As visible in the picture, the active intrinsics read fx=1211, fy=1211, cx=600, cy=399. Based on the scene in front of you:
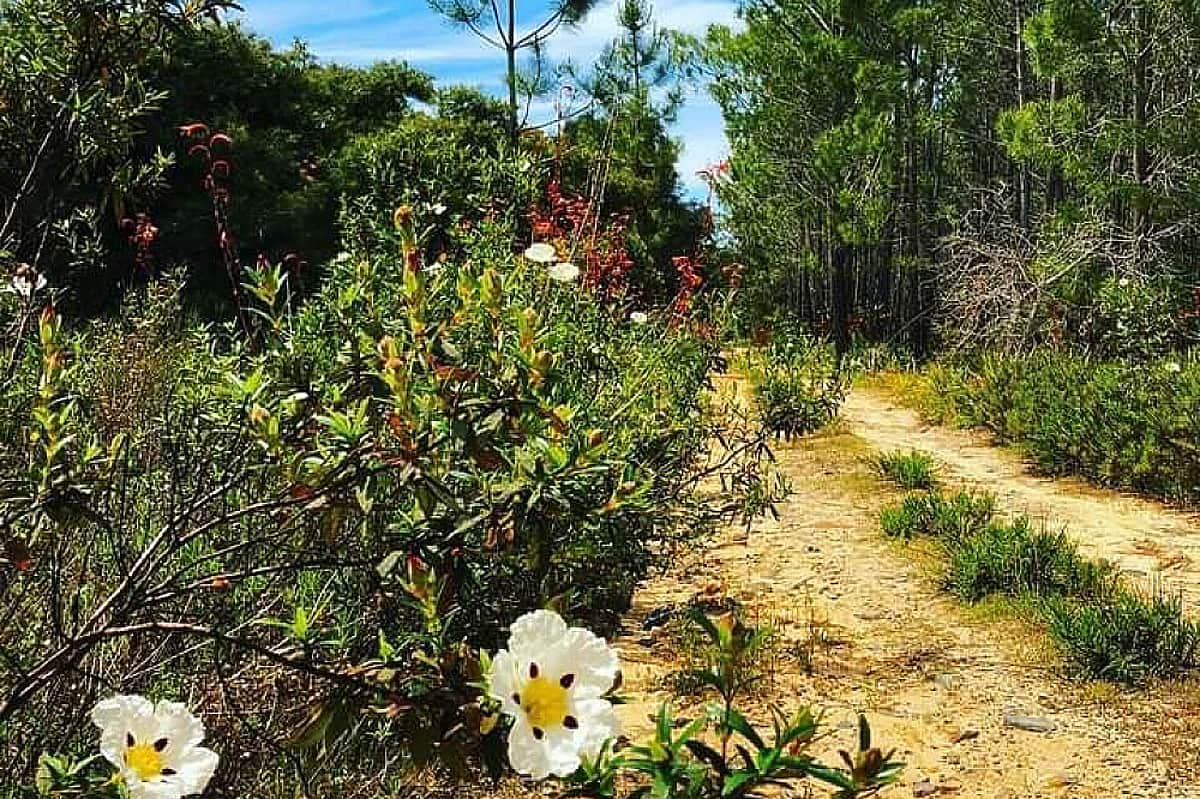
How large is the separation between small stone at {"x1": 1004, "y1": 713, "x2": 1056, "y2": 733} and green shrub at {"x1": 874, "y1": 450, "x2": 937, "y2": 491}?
296 cm

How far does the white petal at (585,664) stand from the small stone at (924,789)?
2.06 m

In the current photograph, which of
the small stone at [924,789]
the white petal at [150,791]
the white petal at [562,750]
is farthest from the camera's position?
the small stone at [924,789]

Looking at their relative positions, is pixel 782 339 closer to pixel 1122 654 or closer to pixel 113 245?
pixel 113 245

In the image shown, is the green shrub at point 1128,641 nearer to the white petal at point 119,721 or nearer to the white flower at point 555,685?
the white flower at point 555,685

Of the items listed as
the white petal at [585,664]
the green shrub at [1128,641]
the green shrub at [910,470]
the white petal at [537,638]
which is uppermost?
the white petal at [537,638]

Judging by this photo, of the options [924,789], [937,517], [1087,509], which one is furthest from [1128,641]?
[1087,509]

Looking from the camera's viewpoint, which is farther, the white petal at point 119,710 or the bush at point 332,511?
the bush at point 332,511

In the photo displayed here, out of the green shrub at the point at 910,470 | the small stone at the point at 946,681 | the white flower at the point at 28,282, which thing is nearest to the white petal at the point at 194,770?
the white flower at the point at 28,282

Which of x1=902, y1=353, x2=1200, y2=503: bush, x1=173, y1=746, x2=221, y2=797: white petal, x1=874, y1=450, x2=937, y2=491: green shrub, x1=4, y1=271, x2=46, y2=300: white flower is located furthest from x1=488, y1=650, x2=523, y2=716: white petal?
x1=902, y1=353, x2=1200, y2=503: bush

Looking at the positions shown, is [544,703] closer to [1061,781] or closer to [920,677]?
[1061,781]

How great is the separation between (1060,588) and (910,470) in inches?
78.2

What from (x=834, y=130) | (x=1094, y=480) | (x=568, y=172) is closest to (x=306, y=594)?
(x=1094, y=480)

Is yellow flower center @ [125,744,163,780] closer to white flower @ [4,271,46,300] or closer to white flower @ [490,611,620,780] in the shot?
white flower @ [490,611,620,780]

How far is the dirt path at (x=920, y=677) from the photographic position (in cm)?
303
